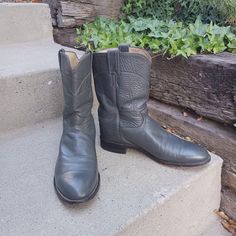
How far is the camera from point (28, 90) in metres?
1.16

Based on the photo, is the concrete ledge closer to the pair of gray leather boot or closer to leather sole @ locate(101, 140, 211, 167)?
the pair of gray leather boot

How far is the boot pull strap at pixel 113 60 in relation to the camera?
871 mm

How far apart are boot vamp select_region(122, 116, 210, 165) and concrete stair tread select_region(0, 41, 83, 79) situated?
0.50m

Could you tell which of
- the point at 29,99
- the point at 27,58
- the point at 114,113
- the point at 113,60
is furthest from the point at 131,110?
the point at 27,58

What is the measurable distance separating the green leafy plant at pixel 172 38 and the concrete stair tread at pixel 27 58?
7.6 inches

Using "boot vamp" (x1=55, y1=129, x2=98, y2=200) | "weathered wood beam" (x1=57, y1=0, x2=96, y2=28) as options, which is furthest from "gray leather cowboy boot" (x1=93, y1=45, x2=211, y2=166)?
"weathered wood beam" (x1=57, y1=0, x2=96, y2=28)

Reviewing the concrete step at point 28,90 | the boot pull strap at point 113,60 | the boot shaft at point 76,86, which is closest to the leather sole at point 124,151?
the boot shaft at point 76,86

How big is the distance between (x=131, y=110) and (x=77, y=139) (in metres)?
0.20

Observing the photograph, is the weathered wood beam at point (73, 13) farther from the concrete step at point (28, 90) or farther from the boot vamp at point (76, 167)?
the boot vamp at point (76, 167)

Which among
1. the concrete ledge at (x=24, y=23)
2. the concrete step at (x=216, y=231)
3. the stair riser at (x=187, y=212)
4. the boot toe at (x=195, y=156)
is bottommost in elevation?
the concrete step at (x=216, y=231)

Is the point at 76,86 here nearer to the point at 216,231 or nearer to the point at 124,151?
the point at 124,151

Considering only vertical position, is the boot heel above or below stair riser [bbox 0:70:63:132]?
below

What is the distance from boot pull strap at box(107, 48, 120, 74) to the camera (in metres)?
0.87

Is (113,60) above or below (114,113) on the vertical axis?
above
